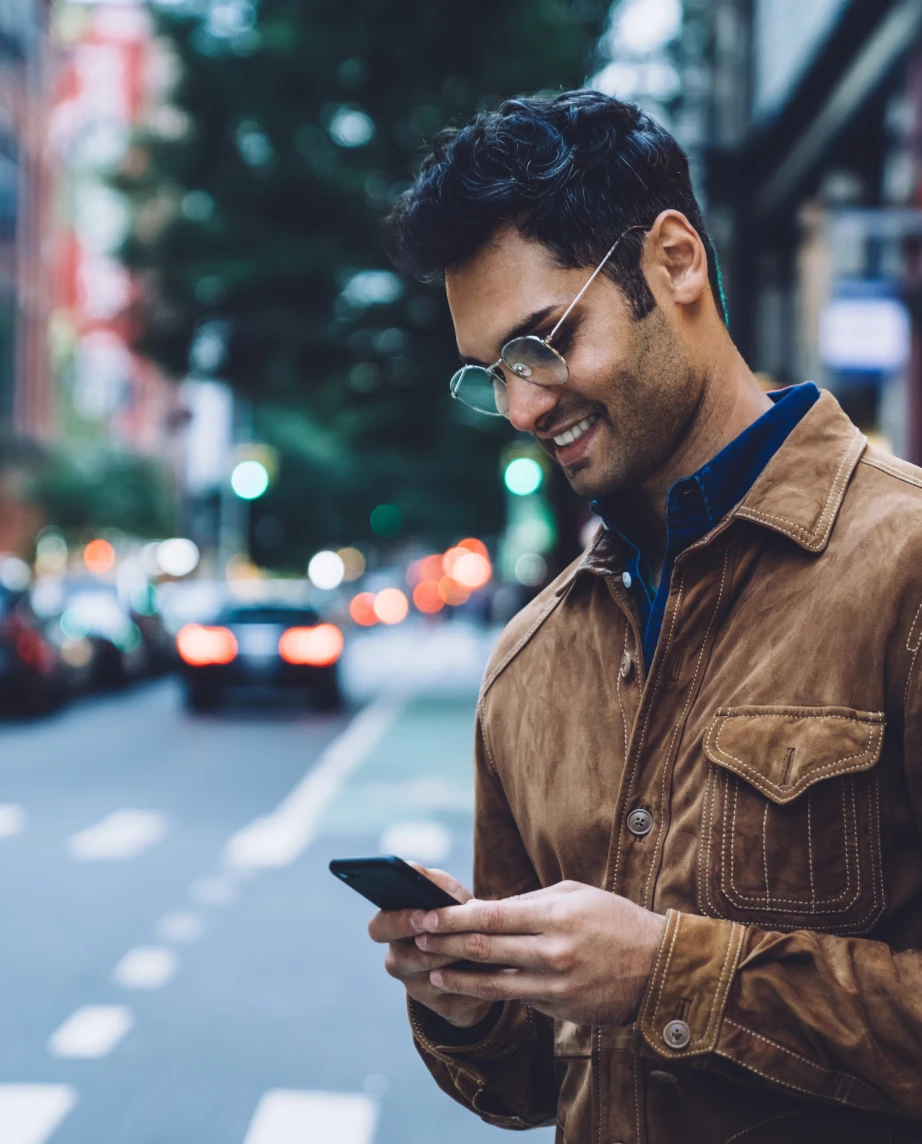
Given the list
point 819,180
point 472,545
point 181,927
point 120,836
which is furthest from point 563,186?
point 472,545

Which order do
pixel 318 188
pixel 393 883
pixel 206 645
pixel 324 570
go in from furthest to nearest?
pixel 324 570 < pixel 206 645 < pixel 318 188 < pixel 393 883

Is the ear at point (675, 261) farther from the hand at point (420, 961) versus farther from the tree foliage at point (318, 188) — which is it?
the tree foliage at point (318, 188)

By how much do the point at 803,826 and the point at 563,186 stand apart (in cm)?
82

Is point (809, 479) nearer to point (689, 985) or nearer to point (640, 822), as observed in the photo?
point (640, 822)

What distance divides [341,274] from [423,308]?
3.76 feet

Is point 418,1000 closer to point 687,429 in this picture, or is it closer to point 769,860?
point 769,860

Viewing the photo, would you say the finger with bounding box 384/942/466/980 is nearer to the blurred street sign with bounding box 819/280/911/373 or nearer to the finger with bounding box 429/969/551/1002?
the finger with bounding box 429/969/551/1002

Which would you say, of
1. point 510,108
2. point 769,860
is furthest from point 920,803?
point 510,108

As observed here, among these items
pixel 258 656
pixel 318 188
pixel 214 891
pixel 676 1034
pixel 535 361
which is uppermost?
pixel 318 188

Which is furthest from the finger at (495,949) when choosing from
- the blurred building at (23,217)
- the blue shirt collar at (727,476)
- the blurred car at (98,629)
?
the blurred building at (23,217)

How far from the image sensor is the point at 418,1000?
1.97 metres

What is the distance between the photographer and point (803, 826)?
65.2 inches

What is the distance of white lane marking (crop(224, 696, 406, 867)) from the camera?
31.4 ft

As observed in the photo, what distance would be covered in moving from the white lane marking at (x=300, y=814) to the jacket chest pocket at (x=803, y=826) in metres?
7.80
